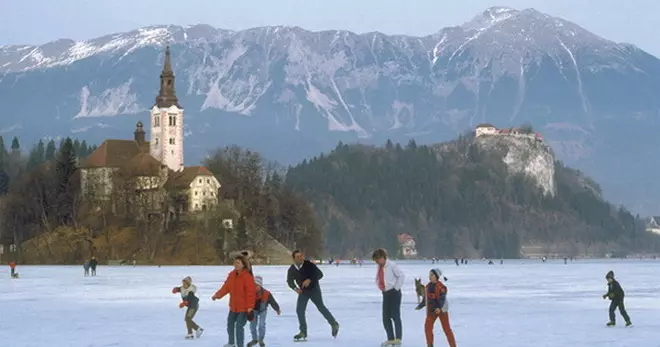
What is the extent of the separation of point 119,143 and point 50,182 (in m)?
24.3

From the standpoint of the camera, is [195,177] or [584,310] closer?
[584,310]

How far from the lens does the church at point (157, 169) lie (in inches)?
6383

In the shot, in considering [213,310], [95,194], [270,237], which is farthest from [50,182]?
[213,310]

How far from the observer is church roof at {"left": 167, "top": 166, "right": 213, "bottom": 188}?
167 metres

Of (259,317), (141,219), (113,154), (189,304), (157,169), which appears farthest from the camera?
(113,154)

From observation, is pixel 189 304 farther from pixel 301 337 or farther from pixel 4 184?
pixel 4 184

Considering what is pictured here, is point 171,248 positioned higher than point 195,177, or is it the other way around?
point 195,177

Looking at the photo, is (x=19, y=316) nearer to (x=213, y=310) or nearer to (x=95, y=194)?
(x=213, y=310)

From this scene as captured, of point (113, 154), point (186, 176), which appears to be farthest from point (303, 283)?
point (113, 154)

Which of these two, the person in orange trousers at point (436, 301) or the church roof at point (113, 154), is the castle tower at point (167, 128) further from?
the person in orange trousers at point (436, 301)

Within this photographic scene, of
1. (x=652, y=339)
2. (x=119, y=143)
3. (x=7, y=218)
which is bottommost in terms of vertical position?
(x=652, y=339)

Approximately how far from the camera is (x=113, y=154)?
592 feet

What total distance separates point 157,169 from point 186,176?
202 inches

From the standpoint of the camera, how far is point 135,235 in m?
152
